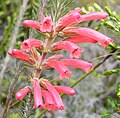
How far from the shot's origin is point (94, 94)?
4.29 m

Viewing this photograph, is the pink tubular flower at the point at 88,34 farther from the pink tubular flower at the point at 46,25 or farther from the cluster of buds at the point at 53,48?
the pink tubular flower at the point at 46,25

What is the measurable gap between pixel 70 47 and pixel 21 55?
0.74 ft

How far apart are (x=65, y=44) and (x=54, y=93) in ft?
0.73

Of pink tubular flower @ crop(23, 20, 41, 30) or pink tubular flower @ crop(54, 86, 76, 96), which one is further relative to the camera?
pink tubular flower @ crop(54, 86, 76, 96)

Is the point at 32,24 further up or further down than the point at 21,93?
further up

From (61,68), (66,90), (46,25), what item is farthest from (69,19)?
(66,90)

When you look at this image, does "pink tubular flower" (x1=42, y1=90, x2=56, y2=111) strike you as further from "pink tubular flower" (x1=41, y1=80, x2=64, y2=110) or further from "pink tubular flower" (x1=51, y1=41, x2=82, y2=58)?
"pink tubular flower" (x1=51, y1=41, x2=82, y2=58)

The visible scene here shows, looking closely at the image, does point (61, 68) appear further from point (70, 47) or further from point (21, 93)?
point (21, 93)

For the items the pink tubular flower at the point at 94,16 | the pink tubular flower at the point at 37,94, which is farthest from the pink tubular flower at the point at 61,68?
the pink tubular flower at the point at 94,16

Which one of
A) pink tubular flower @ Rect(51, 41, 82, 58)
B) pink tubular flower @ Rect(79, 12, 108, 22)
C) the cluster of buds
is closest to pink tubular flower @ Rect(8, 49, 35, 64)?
the cluster of buds

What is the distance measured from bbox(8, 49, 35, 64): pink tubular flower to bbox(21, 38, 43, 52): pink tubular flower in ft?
0.18

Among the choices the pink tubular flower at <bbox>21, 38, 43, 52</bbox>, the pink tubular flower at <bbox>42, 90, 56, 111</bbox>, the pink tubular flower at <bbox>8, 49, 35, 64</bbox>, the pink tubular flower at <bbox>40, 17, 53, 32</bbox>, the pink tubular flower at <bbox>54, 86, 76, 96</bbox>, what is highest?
the pink tubular flower at <bbox>40, 17, 53, 32</bbox>

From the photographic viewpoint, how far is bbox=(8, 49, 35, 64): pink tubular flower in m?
1.70

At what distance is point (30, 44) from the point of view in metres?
1.65
